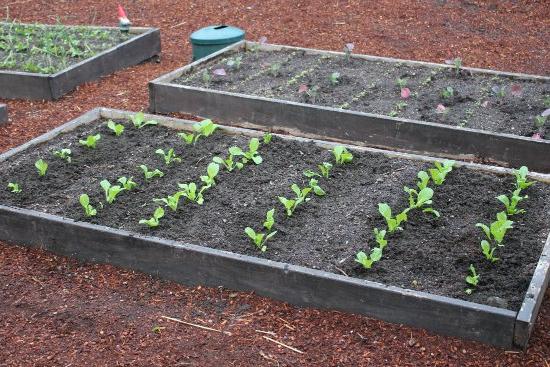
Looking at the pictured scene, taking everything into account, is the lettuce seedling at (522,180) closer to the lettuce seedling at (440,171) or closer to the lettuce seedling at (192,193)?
the lettuce seedling at (440,171)

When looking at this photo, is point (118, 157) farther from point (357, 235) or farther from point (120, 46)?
point (120, 46)

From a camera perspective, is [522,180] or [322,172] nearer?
[522,180]

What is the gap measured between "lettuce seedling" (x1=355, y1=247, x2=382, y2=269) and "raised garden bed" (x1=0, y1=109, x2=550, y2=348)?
0.12 ft

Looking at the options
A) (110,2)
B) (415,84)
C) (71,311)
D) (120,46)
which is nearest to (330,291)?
(71,311)

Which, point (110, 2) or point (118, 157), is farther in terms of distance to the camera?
point (110, 2)

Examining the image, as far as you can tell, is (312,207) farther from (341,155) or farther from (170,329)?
(170,329)

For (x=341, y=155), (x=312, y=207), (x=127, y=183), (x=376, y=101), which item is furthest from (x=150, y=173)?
(x=376, y=101)

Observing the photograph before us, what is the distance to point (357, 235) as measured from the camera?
4.32 meters

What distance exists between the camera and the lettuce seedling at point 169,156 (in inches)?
204

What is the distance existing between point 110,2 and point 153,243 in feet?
23.0

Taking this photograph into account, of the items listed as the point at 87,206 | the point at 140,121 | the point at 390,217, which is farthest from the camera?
the point at 140,121

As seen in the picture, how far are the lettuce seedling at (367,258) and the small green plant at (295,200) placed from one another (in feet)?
2.07

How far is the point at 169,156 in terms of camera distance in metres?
5.18

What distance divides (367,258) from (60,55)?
468 centimetres
